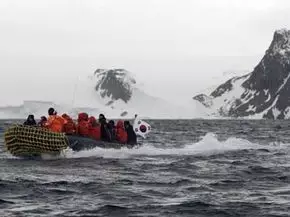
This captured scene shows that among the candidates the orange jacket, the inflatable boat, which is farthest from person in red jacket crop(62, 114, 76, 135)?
the inflatable boat

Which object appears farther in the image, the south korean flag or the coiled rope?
the south korean flag

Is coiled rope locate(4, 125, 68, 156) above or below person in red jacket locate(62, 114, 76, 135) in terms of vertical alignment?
below

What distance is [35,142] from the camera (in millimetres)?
23672

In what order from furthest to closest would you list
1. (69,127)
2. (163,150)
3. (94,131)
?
(163,150) < (94,131) < (69,127)

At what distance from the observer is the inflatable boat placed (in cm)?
2361

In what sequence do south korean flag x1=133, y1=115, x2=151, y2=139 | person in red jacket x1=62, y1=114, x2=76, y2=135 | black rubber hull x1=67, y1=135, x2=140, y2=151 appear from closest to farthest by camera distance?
black rubber hull x1=67, y1=135, x2=140, y2=151 < person in red jacket x1=62, y1=114, x2=76, y2=135 < south korean flag x1=133, y1=115, x2=151, y2=139

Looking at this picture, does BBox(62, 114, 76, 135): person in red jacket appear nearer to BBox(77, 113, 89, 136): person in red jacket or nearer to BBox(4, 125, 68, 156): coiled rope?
BBox(77, 113, 89, 136): person in red jacket

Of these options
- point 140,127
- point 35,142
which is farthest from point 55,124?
point 140,127

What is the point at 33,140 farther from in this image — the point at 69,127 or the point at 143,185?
the point at 143,185

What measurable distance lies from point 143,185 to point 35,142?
329 inches

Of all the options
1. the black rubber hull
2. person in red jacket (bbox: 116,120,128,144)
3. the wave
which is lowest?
the wave

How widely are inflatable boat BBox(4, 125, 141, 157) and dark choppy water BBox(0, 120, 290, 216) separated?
16.9 inches

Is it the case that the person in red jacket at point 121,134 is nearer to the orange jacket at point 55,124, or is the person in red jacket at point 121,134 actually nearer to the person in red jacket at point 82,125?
the person in red jacket at point 82,125

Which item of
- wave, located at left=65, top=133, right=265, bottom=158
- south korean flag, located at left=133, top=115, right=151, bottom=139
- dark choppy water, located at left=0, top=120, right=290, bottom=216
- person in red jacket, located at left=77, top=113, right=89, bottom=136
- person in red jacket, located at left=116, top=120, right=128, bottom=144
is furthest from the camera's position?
south korean flag, located at left=133, top=115, right=151, bottom=139
